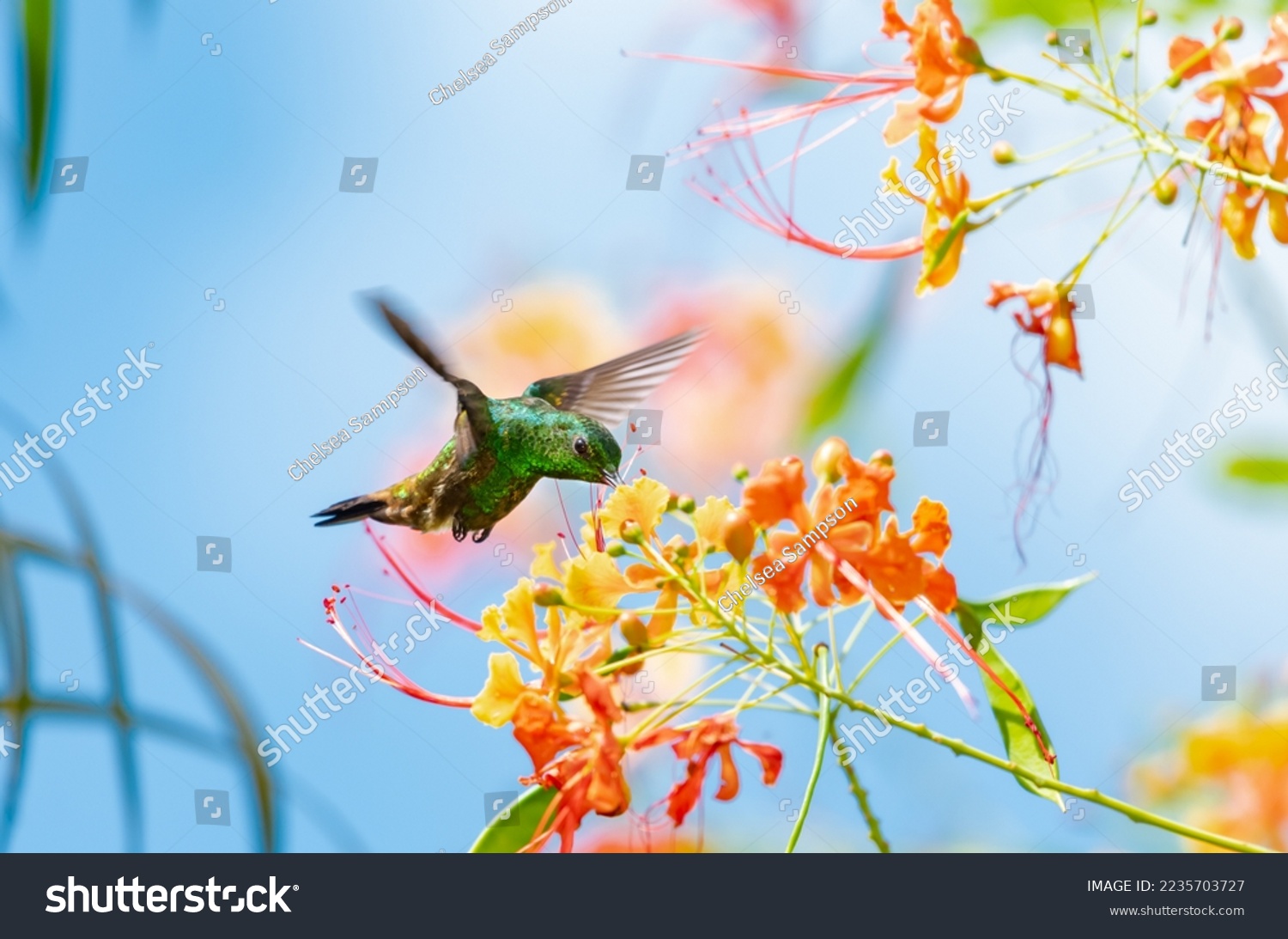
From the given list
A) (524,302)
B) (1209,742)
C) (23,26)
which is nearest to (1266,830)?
(1209,742)

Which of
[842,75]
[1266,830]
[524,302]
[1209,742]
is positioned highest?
[524,302]

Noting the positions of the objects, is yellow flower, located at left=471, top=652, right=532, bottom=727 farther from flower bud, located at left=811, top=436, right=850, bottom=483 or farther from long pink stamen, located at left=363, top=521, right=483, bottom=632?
flower bud, located at left=811, top=436, right=850, bottom=483

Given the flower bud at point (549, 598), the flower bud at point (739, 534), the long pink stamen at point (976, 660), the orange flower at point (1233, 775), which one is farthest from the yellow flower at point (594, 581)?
the orange flower at point (1233, 775)

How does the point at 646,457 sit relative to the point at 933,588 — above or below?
above

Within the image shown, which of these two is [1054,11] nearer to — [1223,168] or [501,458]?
[1223,168]

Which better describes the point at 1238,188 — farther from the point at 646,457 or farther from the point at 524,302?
the point at 524,302

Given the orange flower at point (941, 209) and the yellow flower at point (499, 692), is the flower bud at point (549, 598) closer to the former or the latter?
the yellow flower at point (499, 692)

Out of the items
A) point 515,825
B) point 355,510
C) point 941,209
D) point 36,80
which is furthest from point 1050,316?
point 36,80
